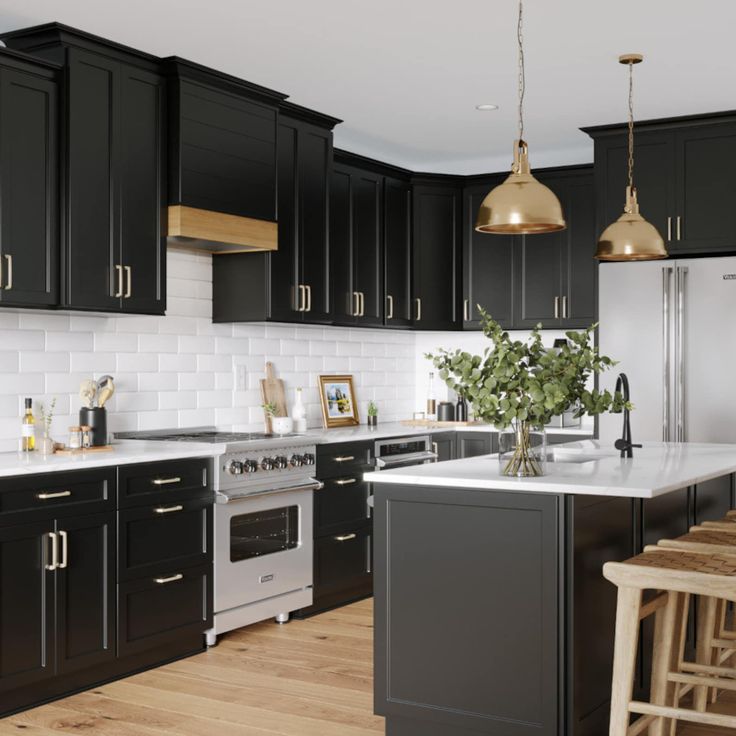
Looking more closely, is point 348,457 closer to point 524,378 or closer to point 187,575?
point 187,575

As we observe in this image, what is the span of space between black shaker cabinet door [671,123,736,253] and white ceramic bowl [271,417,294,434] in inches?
95.4

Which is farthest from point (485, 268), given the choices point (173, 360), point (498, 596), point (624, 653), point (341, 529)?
point (624, 653)

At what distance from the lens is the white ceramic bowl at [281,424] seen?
5.73m

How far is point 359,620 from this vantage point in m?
5.50

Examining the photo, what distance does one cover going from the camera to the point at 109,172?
4.62m

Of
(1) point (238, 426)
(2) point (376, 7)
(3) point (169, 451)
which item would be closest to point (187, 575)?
(3) point (169, 451)

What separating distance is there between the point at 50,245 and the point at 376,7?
164 centimetres

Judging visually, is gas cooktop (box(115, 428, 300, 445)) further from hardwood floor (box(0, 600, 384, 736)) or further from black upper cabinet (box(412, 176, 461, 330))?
black upper cabinet (box(412, 176, 461, 330))

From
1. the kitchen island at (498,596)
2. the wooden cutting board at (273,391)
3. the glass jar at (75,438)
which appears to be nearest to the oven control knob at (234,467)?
the glass jar at (75,438)

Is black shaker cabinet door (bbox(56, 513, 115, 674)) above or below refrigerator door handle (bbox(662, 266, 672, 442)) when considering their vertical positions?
below

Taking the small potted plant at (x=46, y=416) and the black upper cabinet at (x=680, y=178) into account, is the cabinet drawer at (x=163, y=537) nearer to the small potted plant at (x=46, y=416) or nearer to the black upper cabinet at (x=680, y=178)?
the small potted plant at (x=46, y=416)

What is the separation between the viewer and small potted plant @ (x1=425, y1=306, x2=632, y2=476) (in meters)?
3.50

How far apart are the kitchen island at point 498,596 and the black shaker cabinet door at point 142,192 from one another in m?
1.73

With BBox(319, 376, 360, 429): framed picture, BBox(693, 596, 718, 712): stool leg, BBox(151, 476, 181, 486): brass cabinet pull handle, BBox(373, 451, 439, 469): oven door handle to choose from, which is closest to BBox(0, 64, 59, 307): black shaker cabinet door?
BBox(151, 476, 181, 486): brass cabinet pull handle
